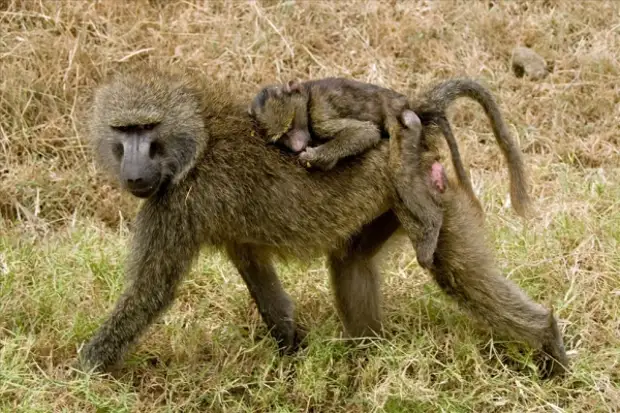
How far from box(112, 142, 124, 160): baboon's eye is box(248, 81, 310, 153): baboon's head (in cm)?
55

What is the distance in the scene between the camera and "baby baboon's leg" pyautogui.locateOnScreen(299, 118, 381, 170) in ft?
11.8

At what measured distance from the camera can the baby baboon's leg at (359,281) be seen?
390 centimetres

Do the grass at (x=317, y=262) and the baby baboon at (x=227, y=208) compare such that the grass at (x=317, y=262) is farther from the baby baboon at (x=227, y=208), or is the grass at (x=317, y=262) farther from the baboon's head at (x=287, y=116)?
the baboon's head at (x=287, y=116)

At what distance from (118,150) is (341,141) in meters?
0.84

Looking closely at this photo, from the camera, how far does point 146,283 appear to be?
3.66m

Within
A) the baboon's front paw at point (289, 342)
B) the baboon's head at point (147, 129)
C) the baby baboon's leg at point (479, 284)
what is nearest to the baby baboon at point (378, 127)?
the baby baboon's leg at point (479, 284)

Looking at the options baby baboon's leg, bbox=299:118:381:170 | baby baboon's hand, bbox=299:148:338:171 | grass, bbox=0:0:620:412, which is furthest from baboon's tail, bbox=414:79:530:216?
grass, bbox=0:0:620:412

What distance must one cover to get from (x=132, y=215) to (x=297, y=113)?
1.79 m

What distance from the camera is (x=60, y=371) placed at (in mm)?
3812

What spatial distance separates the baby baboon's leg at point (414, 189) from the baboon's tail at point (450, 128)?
5.0 inches

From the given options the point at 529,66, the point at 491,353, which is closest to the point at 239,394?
the point at 491,353

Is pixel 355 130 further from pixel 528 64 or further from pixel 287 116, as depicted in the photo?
pixel 528 64

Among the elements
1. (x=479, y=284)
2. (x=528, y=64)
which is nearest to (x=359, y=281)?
(x=479, y=284)

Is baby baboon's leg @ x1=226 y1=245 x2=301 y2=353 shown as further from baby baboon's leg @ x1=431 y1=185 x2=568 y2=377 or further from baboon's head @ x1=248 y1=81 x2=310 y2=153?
baby baboon's leg @ x1=431 y1=185 x2=568 y2=377
